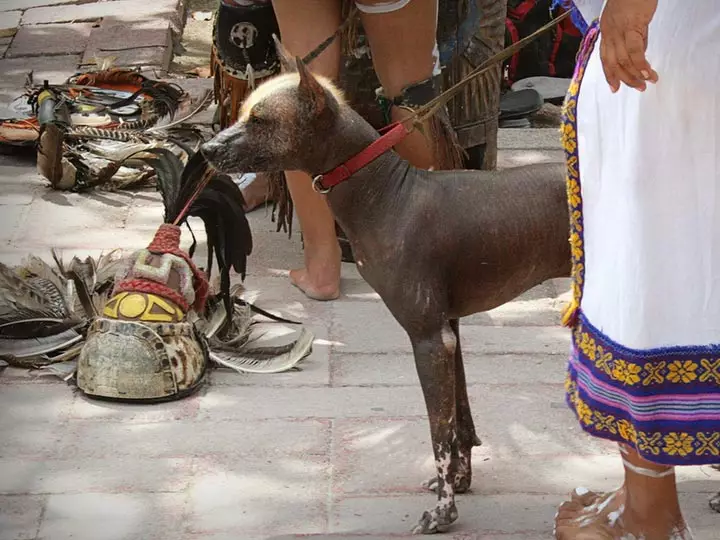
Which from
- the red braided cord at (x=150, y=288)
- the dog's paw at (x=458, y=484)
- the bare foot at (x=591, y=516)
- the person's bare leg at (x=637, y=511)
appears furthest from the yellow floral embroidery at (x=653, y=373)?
the red braided cord at (x=150, y=288)

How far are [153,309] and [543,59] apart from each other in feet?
13.3

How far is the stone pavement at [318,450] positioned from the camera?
331 cm

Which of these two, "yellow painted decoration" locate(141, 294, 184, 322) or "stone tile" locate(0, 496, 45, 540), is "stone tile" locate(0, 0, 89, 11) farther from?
"stone tile" locate(0, 496, 45, 540)

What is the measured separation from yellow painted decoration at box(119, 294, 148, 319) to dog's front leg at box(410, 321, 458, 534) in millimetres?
1223

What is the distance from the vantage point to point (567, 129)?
2.69m

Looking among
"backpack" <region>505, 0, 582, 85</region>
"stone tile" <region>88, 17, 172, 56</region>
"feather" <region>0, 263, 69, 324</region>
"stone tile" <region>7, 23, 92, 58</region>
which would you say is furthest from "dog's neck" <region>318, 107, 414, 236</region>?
"stone tile" <region>7, 23, 92, 58</region>

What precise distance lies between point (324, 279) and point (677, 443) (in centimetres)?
237

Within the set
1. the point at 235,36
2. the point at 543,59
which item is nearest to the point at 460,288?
the point at 235,36

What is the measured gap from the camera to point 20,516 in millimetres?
3326

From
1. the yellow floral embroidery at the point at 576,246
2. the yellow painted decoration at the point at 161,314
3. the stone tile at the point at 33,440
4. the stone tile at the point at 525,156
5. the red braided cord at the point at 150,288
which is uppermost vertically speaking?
the yellow floral embroidery at the point at 576,246

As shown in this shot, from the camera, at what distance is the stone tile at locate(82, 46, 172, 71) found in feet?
25.0

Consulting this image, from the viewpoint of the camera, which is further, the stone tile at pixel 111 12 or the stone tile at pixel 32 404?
the stone tile at pixel 111 12

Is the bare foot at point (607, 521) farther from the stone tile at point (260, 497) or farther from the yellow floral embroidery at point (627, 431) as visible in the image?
the stone tile at point (260, 497)

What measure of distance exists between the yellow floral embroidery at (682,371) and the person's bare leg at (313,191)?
1.72 metres
